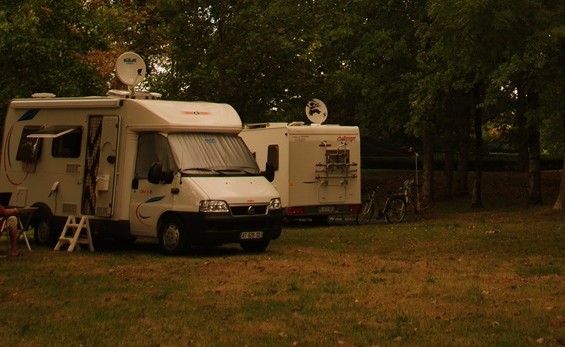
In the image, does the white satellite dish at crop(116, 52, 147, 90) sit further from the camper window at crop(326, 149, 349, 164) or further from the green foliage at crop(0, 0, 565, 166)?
the camper window at crop(326, 149, 349, 164)

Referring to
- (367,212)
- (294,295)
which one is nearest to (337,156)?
(367,212)

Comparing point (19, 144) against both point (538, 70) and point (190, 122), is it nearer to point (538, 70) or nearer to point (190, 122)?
point (190, 122)

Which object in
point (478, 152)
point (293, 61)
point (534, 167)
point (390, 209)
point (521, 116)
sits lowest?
point (390, 209)

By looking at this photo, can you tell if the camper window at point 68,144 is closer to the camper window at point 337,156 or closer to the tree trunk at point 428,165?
the camper window at point 337,156

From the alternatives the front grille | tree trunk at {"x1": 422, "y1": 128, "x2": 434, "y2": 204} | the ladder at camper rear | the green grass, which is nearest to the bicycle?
tree trunk at {"x1": 422, "y1": 128, "x2": 434, "y2": 204}

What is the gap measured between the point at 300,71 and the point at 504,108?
27.0ft

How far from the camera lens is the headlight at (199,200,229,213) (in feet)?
54.2

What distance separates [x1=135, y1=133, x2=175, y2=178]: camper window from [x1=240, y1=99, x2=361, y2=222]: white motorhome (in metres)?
6.91

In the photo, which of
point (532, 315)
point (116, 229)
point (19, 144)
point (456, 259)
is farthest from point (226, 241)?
point (532, 315)

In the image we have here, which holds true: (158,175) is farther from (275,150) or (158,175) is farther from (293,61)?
(293,61)

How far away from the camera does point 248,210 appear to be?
667 inches

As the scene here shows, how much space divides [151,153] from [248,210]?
2.03 meters

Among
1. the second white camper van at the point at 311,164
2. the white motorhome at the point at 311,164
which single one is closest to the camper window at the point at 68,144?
the second white camper van at the point at 311,164

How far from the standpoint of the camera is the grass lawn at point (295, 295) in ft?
30.2
